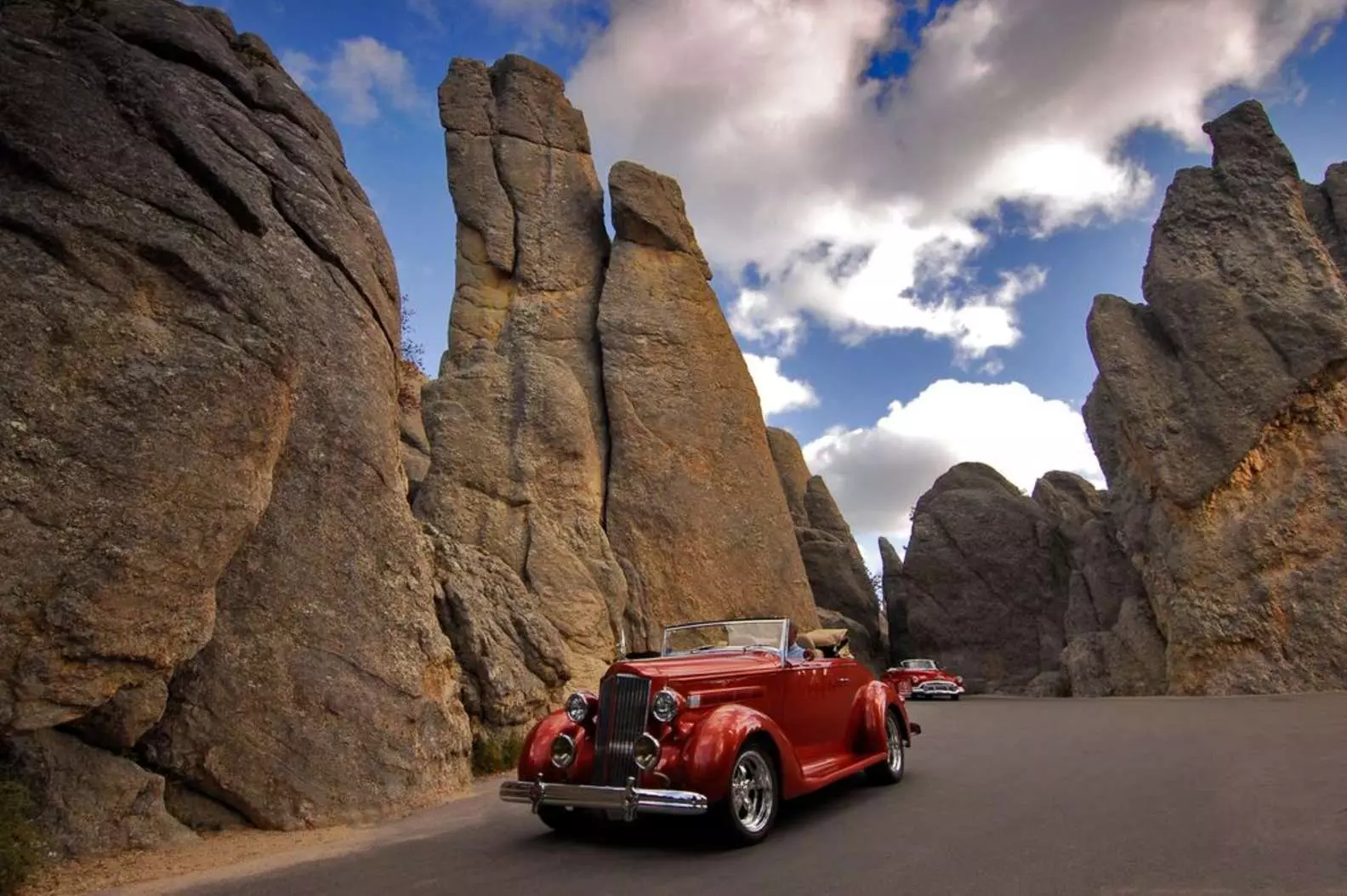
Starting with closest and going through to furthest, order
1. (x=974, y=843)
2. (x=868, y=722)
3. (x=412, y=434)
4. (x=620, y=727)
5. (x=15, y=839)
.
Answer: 1. (x=15, y=839)
2. (x=974, y=843)
3. (x=620, y=727)
4. (x=868, y=722)
5. (x=412, y=434)

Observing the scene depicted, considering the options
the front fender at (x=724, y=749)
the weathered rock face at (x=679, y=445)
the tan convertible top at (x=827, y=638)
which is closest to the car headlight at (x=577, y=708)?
the front fender at (x=724, y=749)

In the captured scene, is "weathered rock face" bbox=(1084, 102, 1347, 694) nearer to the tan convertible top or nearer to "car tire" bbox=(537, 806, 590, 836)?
the tan convertible top

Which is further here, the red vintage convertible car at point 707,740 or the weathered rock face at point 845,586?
the weathered rock face at point 845,586

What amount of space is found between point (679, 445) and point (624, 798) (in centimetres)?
1747

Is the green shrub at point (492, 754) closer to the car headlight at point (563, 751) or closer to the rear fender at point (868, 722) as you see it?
the car headlight at point (563, 751)

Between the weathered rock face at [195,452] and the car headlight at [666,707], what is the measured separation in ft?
12.3

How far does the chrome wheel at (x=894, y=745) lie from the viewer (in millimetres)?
9266

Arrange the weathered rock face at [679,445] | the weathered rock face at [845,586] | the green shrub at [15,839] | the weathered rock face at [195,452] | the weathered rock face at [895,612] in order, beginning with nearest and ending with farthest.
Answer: the green shrub at [15,839] → the weathered rock face at [195,452] → the weathered rock face at [679,445] → the weathered rock face at [845,586] → the weathered rock face at [895,612]

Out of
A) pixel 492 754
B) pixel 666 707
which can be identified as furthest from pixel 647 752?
pixel 492 754

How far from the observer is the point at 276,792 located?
827 centimetres

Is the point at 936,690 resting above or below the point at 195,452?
below

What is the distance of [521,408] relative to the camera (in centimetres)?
2134

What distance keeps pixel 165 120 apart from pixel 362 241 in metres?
3.10

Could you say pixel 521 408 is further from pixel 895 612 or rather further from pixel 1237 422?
pixel 895 612
